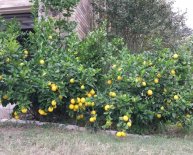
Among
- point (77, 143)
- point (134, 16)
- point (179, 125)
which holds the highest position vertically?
point (134, 16)

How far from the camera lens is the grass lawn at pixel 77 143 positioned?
4090 mm

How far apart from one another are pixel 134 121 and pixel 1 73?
6.76 feet

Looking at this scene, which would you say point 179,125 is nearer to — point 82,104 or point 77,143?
point 82,104

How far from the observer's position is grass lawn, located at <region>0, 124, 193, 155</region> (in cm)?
409

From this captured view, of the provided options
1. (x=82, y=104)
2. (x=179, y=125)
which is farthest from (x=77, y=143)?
(x=179, y=125)

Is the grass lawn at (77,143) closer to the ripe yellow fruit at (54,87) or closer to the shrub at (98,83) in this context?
the shrub at (98,83)

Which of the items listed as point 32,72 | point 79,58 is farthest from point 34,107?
point 79,58

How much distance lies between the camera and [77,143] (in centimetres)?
434

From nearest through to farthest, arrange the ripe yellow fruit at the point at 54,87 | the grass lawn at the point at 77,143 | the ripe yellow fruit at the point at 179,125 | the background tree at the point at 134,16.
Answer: the grass lawn at the point at 77,143, the ripe yellow fruit at the point at 54,87, the ripe yellow fruit at the point at 179,125, the background tree at the point at 134,16

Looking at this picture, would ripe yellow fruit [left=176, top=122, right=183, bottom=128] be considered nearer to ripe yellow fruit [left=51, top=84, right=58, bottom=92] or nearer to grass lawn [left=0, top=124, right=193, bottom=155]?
grass lawn [left=0, top=124, right=193, bottom=155]

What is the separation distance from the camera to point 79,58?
5.38 metres

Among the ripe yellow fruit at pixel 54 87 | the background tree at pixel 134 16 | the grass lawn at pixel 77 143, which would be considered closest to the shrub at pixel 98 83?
the ripe yellow fruit at pixel 54 87

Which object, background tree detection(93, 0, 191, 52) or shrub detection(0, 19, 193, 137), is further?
background tree detection(93, 0, 191, 52)

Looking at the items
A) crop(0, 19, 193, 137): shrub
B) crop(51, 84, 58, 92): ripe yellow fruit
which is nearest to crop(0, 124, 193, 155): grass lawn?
crop(0, 19, 193, 137): shrub
